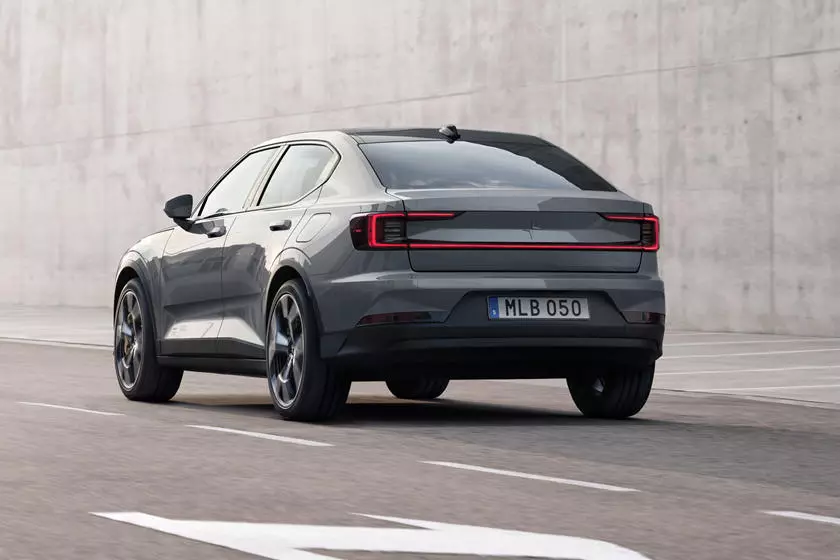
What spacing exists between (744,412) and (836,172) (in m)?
9.15

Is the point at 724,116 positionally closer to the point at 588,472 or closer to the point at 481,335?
the point at 481,335

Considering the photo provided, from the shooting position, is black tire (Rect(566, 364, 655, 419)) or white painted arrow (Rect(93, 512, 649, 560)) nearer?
white painted arrow (Rect(93, 512, 649, 560))

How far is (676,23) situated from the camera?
22.1 metres

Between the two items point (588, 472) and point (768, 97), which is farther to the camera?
point (768, 97)

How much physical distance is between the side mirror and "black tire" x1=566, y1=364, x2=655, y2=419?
101 inches

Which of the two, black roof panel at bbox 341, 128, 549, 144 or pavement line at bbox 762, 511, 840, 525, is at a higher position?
black roof panel at bbox 341, 128, 549, 144

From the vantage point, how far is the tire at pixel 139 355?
12.1 m

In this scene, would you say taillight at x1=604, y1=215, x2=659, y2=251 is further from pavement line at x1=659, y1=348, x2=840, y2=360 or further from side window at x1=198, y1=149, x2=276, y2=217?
pavement line at x1=659, y1=348, x2=840, y2=360

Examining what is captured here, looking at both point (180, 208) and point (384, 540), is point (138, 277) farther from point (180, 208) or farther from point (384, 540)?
point (384, 540)

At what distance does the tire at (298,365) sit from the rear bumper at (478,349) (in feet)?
0.46

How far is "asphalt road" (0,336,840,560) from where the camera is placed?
619 centimetres

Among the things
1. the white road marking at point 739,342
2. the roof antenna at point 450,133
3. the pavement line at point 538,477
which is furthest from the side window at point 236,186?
the white road marking at point 739,342

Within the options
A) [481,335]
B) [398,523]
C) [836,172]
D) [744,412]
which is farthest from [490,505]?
[836,172]

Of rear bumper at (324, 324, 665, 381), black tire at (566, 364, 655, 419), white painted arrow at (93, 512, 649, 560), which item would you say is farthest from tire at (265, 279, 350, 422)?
white painted arrow at (93, 512, 649, 560)
